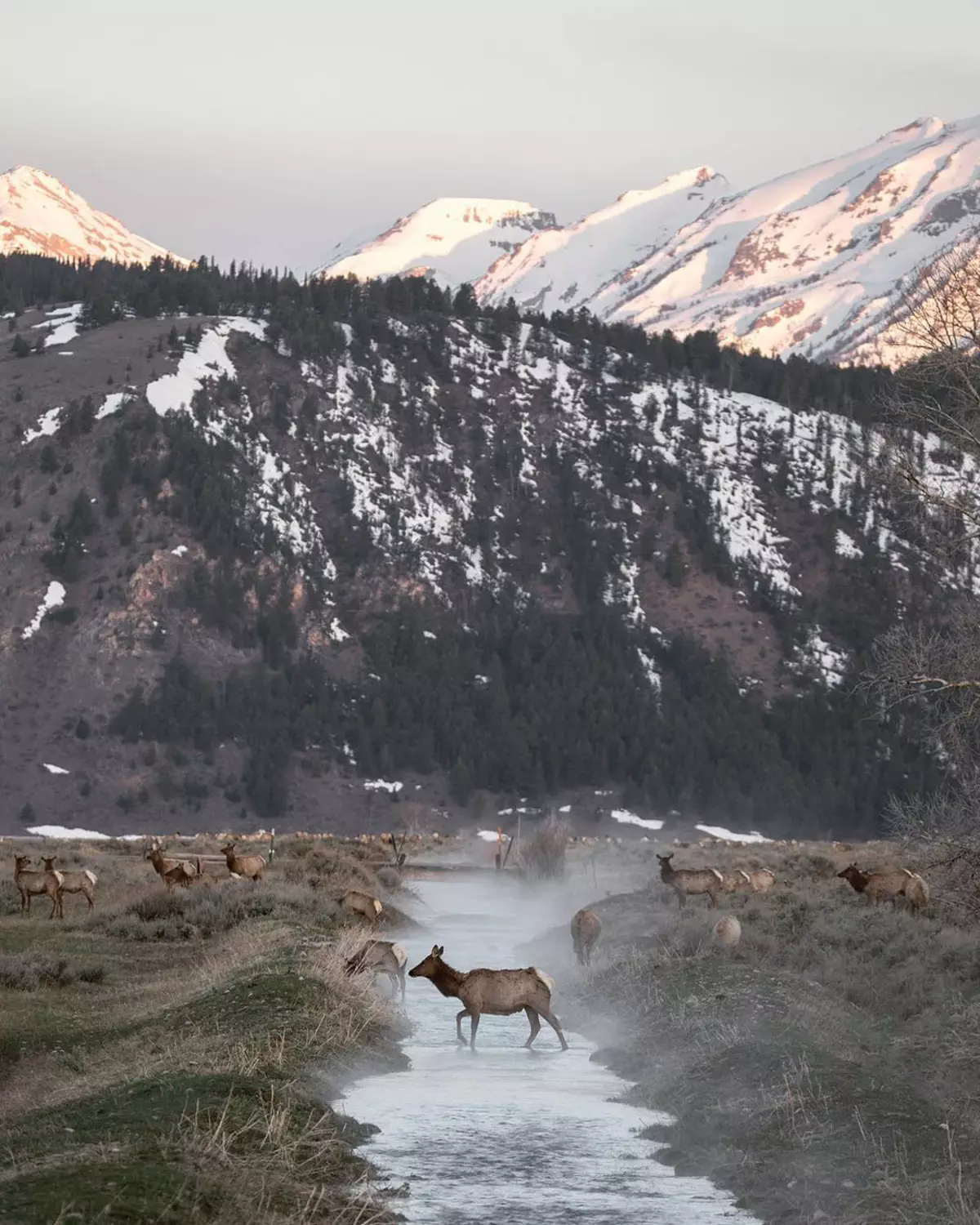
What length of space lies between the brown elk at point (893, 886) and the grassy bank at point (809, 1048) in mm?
506

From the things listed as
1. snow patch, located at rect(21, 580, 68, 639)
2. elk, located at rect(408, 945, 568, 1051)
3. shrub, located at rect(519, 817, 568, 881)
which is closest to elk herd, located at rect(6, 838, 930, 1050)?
elk, located at rect(408, 945, 568, 1051)

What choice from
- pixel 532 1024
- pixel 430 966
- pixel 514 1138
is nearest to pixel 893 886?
pixel 532 1024

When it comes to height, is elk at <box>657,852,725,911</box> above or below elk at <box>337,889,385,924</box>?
above

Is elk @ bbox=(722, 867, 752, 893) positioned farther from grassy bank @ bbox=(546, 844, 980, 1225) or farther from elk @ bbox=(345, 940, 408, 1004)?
elk @ bbox=(345, 940, 408, 1004)

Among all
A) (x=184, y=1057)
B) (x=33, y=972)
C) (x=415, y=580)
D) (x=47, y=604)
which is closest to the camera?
(x=184, y=1057)

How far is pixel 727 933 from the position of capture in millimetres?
27359

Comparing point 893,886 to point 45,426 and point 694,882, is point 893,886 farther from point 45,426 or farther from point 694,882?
point 45,426

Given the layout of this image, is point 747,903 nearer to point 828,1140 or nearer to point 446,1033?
point 446,1033

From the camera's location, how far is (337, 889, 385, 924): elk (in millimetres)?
32656

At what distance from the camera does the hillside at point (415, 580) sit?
122m

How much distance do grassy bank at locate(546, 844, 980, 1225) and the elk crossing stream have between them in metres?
0.50

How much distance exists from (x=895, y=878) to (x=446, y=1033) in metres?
13.9

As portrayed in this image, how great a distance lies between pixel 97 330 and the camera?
16075 cm

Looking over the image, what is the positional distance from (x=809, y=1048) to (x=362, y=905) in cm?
1564
